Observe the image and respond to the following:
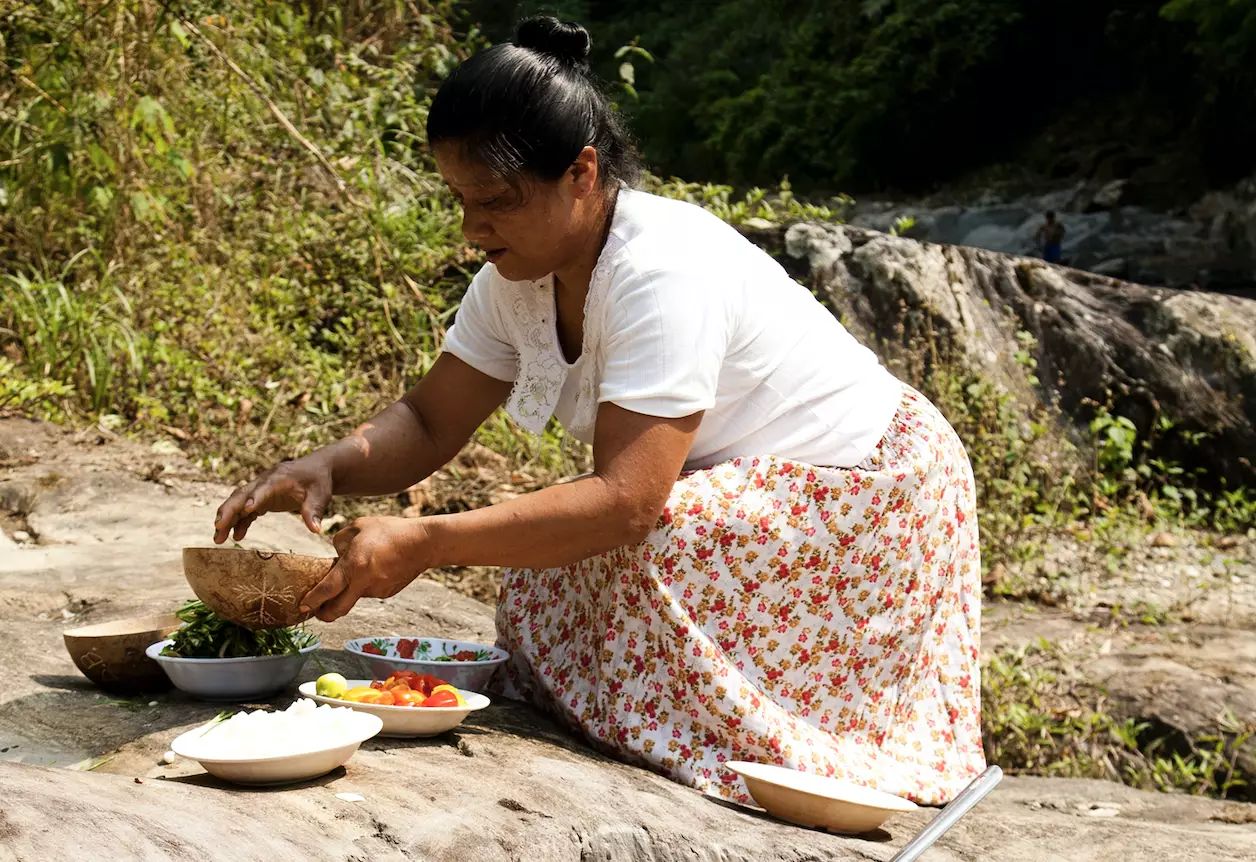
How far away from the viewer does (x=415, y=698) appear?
7.80 feet

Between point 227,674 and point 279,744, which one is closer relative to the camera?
point 279,744

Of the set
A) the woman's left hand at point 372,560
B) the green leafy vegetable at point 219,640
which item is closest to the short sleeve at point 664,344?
the woman's left hand at point 372,560

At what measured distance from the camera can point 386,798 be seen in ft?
6.59

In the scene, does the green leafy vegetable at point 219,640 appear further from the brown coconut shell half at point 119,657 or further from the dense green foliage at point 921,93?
the dense green foliage at point 921,93

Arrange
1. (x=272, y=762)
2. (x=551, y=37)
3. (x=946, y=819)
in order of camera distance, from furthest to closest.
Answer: (x=551, y=37), (x=946, y=819), (x=272, y=762)

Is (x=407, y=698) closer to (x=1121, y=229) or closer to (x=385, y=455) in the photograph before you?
(x=385, y=455)

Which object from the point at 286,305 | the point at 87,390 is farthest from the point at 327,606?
the point at 286,305

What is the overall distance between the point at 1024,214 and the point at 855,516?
11911 millimetres

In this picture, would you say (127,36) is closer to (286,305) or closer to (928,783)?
(286,305)

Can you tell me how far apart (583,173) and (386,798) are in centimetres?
113

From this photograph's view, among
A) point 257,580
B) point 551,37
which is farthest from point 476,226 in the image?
point 257,580

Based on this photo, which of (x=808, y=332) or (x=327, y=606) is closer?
(x=327, y=606)

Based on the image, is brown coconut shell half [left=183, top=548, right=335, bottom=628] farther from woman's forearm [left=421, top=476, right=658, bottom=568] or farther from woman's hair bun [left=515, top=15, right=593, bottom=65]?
woman's hair bun [left=515, top=15, right=593, bottom=65]

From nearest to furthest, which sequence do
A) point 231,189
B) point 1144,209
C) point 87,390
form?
point 87,390, point 231,189, point 1144,209
